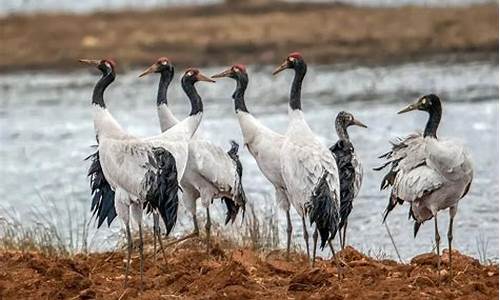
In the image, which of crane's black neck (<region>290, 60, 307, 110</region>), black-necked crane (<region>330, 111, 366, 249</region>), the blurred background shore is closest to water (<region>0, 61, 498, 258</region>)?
the blurred background shore

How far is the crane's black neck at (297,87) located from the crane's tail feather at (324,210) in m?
0.99

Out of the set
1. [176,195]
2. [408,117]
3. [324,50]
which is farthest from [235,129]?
[176,195]

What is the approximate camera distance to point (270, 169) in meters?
11.2

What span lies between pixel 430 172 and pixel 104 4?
103 ft

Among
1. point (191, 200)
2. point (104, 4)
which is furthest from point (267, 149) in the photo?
point (104, 4)

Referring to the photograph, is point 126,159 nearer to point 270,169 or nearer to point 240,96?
point 270,169

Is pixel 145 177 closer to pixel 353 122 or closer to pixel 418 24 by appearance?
pixel 353 122

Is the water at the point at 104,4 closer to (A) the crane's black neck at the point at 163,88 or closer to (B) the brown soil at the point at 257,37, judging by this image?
(B) the brown soil at the point at 257,37

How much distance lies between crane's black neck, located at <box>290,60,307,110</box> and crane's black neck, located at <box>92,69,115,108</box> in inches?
57.4

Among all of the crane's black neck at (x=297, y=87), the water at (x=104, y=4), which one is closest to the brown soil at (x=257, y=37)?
the water at (x=104, y=4)

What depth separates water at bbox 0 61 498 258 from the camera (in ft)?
49.0

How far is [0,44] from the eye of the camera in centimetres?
3256

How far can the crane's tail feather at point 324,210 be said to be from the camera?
33.1 feet

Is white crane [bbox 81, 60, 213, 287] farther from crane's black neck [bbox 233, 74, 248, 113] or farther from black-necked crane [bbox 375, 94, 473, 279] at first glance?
black-necked crane [bbox 375, 94, 473, 279]
